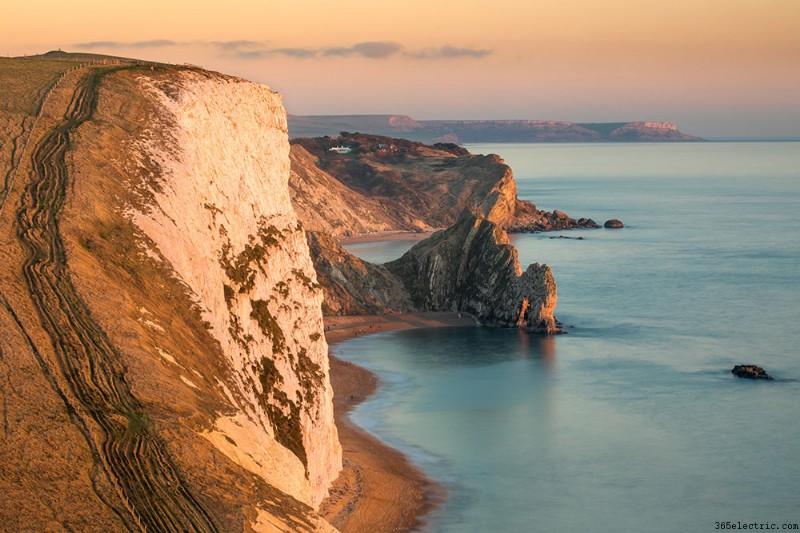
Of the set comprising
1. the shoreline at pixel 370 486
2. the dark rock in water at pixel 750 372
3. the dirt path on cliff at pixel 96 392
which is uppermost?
the dirt path on cliff at pixel 96 392

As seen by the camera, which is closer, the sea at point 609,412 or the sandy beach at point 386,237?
the sea at point 609,412

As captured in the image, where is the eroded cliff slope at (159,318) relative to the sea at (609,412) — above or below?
above

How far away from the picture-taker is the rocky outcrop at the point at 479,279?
10331cm

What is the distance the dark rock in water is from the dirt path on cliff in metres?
58.2

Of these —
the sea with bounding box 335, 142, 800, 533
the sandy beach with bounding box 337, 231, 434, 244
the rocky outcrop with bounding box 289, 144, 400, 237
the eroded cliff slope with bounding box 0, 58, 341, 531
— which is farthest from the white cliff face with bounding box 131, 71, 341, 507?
the sandy beach with bounding box 337, 231, 434, 244

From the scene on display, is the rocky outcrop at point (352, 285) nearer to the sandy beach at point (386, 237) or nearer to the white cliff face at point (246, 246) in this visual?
the white cliff face at point (246, 246)

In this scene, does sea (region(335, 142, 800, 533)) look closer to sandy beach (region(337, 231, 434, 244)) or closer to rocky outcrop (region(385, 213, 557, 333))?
rocky outcrop (region(385, 213, 557, 333))

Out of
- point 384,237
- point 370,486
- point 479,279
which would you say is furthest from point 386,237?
point 370,486

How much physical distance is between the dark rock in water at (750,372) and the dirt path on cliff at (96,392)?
191 feet

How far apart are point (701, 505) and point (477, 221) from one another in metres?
61.3

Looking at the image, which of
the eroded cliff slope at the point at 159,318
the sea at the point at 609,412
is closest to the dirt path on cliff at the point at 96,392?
the eroded cliff slope at the point at 159,318

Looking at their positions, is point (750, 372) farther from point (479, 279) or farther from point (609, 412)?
point (479, 279)

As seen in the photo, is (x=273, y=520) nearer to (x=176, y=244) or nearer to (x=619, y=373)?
(x=176, y=244)

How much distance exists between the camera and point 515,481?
60906 mm
